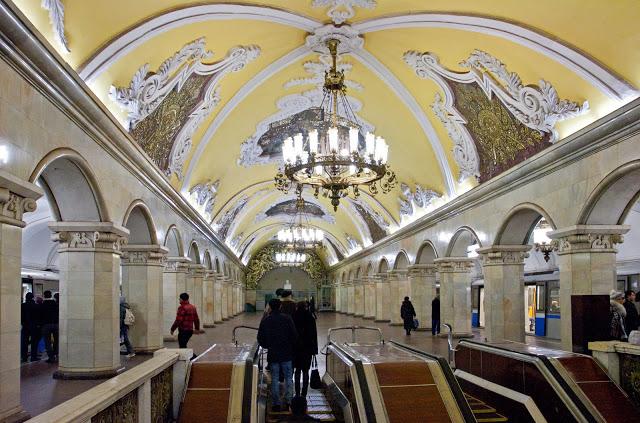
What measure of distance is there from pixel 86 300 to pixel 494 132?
834 cm

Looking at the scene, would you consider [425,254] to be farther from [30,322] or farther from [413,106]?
[30,322]

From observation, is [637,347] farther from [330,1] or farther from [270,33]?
[270,33]

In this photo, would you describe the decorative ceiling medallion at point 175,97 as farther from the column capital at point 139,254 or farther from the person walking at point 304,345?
the person walking at point 304,345

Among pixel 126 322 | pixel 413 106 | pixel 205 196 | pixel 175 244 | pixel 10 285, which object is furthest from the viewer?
pixel 205 196

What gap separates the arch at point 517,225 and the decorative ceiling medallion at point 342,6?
4886 millimetres

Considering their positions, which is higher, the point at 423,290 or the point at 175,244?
the point at 175,244

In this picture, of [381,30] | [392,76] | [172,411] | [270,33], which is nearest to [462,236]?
[392,76]

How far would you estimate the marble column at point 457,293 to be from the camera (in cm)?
1680

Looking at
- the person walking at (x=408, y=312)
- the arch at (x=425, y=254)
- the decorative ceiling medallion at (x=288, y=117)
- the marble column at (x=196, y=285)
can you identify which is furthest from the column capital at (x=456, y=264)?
the marble column at (x=196, y=285)

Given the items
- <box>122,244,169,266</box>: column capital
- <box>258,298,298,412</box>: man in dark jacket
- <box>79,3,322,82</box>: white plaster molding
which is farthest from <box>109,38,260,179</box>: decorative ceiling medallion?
<box>258,298,298,412</box>: man in dark jacket

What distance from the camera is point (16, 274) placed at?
19.9 feet

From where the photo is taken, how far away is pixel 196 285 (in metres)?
21.1

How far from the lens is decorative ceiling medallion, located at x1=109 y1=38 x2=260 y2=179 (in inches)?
Answer: 389

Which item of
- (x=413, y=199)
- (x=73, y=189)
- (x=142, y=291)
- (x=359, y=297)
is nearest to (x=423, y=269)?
(x=413, y=199)
